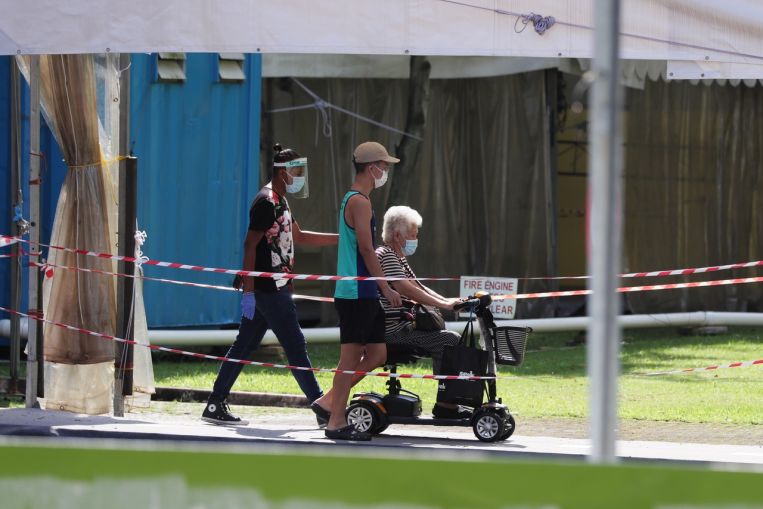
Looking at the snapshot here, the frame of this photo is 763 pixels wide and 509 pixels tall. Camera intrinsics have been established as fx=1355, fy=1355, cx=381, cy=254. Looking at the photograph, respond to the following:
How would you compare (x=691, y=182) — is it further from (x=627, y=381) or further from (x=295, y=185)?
(x=295, y=185)

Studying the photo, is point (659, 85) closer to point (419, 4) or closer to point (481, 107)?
point (481, 107)

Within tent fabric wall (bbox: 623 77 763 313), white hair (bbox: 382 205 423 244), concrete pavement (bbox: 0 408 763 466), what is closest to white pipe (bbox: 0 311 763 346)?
tent fabric wall (bbox: 623 77 763 313)

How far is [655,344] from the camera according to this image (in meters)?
15.1

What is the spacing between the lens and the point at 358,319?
8.32 m

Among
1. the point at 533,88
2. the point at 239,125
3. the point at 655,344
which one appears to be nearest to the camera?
the point at 239,125

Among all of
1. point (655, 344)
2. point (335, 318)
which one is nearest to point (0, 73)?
point (335, 318)

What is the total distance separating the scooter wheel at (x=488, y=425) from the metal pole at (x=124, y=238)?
247cm

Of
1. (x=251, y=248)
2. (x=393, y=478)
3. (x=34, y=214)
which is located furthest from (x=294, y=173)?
(x=393, y=478)

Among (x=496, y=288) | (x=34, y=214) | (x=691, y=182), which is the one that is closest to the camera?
(x=34, y=214)

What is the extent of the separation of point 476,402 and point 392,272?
0.98 metres

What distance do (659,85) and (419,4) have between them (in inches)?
359

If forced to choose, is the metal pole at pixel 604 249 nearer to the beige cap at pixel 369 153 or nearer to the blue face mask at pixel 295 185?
the beige cap at pixel 369 153

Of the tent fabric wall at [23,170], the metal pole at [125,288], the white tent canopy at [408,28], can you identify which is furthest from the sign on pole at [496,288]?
the tent fabric wall at [23,170]

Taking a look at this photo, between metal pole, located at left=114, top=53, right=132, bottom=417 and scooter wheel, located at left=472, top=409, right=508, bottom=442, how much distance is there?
2472mm
